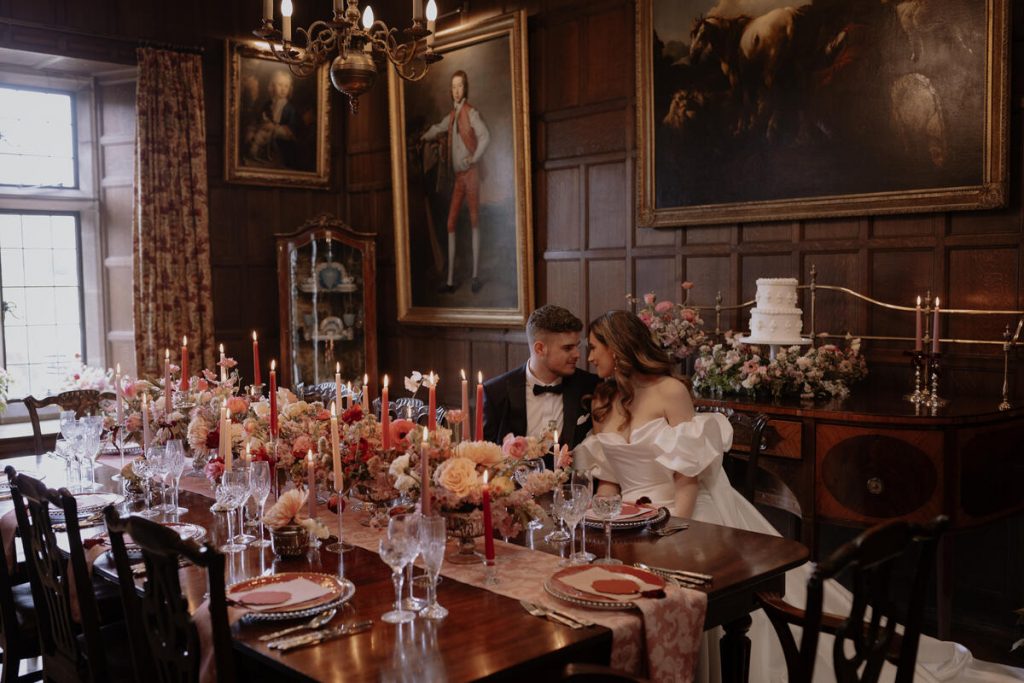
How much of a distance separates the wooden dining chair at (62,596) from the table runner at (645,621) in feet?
2.15

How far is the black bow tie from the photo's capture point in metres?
4.33

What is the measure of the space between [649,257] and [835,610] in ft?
9.90

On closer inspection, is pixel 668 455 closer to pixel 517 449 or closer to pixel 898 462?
pixel 517 449

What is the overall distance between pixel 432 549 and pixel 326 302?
19.3ft

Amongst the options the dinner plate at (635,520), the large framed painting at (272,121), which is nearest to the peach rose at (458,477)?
the dinner plate at (635,520)

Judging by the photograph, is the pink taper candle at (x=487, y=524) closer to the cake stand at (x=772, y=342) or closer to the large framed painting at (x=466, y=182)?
the cake stand at (x=772, y=342)

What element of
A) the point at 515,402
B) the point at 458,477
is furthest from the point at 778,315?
the point at 458,477

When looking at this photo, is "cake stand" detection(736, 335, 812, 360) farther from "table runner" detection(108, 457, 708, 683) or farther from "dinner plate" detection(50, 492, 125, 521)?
"dinner plate" detection(50, 492, 125, 521)

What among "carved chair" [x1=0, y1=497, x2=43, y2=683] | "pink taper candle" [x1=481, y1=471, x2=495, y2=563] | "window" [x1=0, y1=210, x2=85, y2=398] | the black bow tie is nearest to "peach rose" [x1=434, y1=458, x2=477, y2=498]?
"pink taper candle" [x1=481, y1=471, x2=495, y2=563]

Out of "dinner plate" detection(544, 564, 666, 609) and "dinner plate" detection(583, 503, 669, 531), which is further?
"dinner plate" detection(583, 503, 669, 531)

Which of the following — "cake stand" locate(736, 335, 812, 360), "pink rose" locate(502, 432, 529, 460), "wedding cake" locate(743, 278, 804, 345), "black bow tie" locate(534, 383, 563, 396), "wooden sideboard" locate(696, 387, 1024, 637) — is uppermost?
"wedding cake" locate(743, 278, 804, 345)

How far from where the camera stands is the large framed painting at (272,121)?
25.0 ft

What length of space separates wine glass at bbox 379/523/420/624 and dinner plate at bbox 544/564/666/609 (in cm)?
38

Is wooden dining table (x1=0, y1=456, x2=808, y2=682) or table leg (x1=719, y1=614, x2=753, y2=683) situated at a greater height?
wooden dining table (x1=0, y1=456, x2=808, y2=682)
